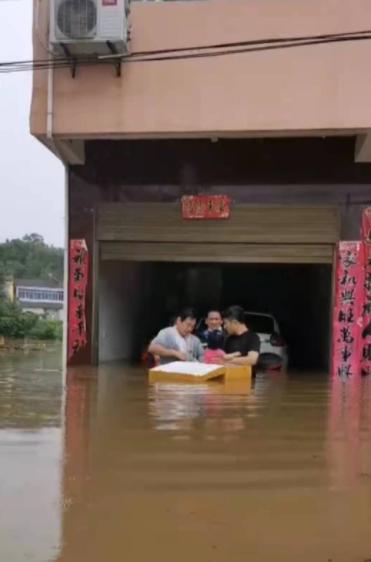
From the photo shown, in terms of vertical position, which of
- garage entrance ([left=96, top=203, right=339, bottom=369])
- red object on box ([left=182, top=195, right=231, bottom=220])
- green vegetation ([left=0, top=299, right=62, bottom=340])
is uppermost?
red object on box ([left=182, top=195, right=231, bottom=220])

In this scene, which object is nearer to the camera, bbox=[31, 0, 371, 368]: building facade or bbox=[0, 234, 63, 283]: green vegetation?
bbox=[31, 0, 371, 368]: building facade

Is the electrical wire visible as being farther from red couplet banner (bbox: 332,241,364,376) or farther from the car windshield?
the car windshield

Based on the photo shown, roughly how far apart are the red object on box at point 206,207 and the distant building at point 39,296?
3605 cm

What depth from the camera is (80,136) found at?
1148 cm

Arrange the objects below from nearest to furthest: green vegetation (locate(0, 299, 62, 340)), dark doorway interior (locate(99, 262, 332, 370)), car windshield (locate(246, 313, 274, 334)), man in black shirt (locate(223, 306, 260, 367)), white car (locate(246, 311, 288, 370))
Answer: man in black shirt (locate(223, 306, 260, 367))
white car (locate(246, 311, 288, 370))
dark doorway interior (locate(99, 262, 332, 370))
car windshield (locate(246, 313, 274, 334))
green vegetation (locate(0, 299, 62, 340))

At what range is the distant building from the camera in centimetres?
4888

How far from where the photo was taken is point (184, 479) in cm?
449

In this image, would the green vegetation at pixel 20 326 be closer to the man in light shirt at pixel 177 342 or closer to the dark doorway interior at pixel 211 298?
the dark doorway interior at pixel 211 298

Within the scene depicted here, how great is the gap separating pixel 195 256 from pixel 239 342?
183 inches

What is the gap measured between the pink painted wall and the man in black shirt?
12.9 ft

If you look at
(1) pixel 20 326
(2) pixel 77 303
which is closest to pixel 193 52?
(2) pixel 77 303

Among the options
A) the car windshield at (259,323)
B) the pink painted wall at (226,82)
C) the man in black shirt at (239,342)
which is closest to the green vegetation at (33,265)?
the car windshield at (259,323)

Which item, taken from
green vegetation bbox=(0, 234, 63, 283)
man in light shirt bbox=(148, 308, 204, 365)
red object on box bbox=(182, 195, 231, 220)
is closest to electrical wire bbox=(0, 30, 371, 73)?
red object on box bbox=(182, 195, 231, 220)

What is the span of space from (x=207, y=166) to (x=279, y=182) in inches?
49.2
